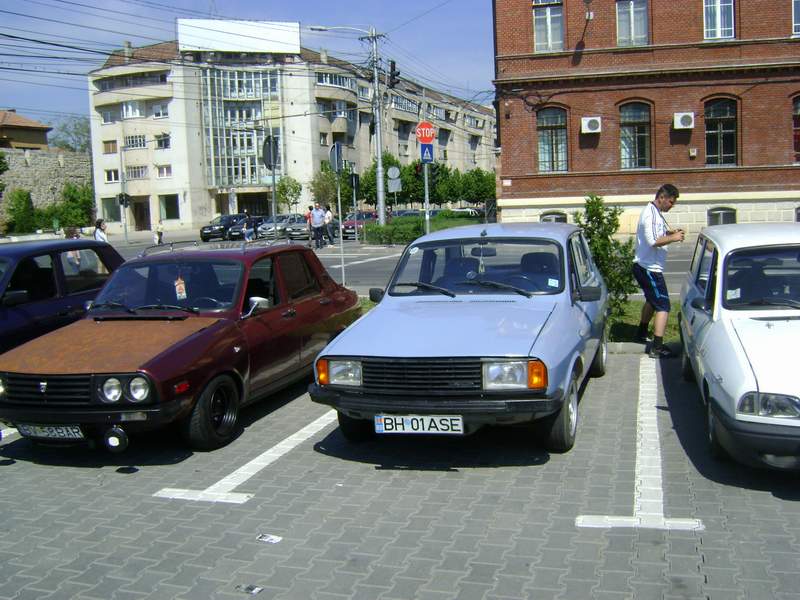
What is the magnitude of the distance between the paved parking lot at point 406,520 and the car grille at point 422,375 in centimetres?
67

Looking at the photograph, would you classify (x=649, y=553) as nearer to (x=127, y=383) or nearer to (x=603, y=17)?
(x=127, y=383)

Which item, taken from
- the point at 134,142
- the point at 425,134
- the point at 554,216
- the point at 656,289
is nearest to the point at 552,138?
the point at 554,216

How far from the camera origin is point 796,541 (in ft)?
15.1

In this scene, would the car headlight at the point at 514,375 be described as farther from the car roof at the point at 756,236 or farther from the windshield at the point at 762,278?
the car roof at the point at 756,236

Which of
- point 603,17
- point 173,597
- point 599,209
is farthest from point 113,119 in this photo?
point 173,597

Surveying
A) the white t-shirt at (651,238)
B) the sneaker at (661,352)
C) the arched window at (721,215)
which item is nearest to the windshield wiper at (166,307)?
the white t-shirt at (651,238)

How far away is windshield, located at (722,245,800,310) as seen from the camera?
6.44m

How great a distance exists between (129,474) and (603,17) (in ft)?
88.4

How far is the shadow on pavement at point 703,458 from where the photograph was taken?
546cm

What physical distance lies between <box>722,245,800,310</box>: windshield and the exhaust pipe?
4.73 meters

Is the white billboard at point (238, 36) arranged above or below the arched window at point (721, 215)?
above

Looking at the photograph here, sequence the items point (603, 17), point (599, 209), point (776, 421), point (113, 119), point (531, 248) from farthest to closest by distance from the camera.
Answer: point (113, 119)
point (603, 17)
point (599, 209)
point (531, 248)
point (776, 421)

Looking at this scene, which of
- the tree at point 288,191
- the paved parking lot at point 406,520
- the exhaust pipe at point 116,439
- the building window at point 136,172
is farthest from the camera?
the building window at point 136,172

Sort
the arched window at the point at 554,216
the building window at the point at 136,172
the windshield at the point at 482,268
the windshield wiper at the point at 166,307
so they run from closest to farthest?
the windshield at the point at 482,268
the windshield wiper at the point at 166,307
the arched window at the point at 554,216
the building window at the point at 136,172
